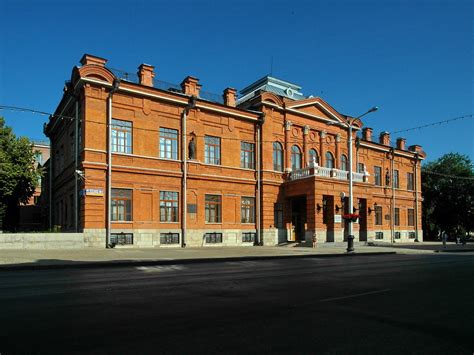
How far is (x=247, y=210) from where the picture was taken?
34.6 meters

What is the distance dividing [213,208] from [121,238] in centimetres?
759

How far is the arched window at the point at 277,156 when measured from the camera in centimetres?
3659

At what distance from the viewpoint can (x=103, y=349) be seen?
5113 millimetres

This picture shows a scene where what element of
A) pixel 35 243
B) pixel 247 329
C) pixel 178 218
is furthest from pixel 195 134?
pixel 247 329

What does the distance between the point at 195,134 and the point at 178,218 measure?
6.30 m

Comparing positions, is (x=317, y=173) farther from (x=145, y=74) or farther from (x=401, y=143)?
(x=401, y=143)

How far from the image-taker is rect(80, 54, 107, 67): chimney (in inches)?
1082

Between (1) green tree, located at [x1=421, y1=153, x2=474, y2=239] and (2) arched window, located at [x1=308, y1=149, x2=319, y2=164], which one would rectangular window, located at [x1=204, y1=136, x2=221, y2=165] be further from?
(1) green tree, located at [x1=421, y1=153, x2=474, y2=239]

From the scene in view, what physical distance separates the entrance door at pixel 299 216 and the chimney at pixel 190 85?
12458 mm

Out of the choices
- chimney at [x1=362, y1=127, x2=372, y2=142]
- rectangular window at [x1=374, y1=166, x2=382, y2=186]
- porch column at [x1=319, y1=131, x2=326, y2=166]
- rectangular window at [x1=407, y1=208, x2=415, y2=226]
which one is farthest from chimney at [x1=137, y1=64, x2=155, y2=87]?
rectangular window at [x1=407, y1=208, x2=415, y2=226]

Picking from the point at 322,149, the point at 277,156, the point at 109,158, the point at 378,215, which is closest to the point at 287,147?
the point at 277,156

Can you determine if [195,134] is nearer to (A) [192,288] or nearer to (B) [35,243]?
(B) [35,243]

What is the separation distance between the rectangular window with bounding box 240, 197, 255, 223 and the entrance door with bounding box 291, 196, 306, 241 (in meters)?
4.10

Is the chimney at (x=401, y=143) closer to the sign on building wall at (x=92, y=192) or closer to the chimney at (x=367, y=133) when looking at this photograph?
the chimney at (x=367, y=133)
